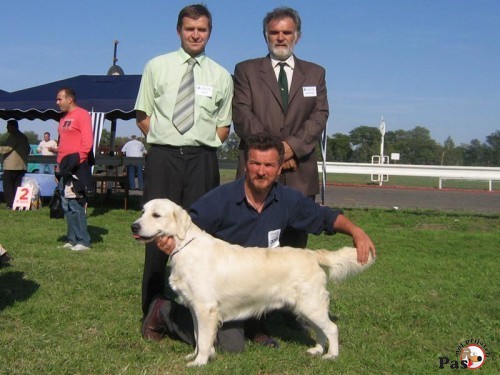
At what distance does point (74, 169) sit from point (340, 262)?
4493 millimetres

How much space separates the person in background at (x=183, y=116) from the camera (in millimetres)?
4004

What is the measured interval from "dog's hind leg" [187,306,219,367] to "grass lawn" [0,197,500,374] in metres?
0.07

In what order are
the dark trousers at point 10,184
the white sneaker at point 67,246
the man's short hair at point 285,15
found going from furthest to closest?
the dark trousers at point 10,184, the white sneaker at point 67,246, the man's short hair at point 285,15

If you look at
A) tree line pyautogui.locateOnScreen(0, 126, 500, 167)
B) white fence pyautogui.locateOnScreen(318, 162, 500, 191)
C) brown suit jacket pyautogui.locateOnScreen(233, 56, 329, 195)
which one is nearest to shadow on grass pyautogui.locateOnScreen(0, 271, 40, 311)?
brown suit jacket pyautogui.locateOnScreen(233, 56, 329, 195)

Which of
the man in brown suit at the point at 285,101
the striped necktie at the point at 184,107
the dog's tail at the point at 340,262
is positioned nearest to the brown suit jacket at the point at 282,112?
the man in brown suit at the point at 285,101

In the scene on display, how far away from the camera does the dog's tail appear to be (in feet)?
12.0

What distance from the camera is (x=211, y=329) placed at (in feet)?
11.1

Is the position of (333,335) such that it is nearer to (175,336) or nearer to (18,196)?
(175,336)

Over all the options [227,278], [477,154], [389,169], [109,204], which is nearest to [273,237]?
[227,278]

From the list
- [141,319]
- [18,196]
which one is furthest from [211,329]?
[18,196]

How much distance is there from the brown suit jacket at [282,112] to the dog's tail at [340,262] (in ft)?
2.64

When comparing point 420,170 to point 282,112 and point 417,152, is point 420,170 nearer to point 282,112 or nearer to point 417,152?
point 282,112

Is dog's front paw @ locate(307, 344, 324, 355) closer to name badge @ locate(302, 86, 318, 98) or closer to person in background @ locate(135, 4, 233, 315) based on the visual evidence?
person in background @ locate(135, 4, 233, 315)

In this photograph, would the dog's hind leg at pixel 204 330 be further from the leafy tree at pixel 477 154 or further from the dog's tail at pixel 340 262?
the leafy tree at pixel 477 154
